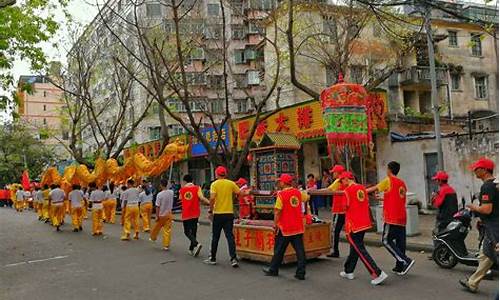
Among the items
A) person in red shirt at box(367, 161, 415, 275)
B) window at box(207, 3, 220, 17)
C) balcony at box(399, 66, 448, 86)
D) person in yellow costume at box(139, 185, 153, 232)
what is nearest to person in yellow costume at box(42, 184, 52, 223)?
person in yellow costume at box(139, 185, 153, 232)

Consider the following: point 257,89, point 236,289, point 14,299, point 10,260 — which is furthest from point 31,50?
point 257,89

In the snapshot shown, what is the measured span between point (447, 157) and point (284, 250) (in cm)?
1043

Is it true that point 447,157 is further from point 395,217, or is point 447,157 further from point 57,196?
point 57,196

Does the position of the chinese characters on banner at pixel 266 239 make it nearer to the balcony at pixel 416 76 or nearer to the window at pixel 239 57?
the balcony at pixel 416 76

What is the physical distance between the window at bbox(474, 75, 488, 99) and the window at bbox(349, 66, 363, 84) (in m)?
11.2

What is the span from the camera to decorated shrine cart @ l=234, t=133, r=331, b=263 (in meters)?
9.09

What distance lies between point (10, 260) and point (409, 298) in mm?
8775

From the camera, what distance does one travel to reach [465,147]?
16.1 meters

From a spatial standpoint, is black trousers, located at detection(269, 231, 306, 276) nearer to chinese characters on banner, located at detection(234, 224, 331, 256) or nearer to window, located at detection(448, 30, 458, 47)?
chinese characters on banner, located at detection(234, 224, 331, 256)

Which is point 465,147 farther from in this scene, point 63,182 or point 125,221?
point 63,182

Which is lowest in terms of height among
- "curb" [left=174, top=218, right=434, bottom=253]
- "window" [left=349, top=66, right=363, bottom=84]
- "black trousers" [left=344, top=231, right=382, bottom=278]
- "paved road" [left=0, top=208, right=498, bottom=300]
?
"paved road" [left=0, top=208, right=498, bottom=300]

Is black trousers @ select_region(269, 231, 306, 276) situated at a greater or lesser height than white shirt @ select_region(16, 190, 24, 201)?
lesser


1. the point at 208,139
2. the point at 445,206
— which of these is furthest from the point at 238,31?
the point at 445,206

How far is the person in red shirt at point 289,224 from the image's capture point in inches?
309
